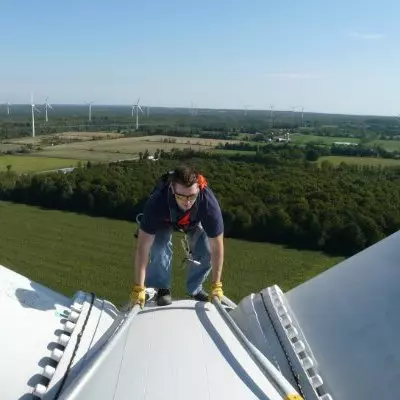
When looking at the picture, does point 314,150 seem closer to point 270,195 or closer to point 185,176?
point 270,195

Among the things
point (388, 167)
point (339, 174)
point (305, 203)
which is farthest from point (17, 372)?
point (388, 167)

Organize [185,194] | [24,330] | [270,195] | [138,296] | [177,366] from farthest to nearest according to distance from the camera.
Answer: [270,195]
[138,296]
[185,194]
[24,330]
[177,366]

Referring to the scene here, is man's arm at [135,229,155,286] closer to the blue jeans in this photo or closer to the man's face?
the blue jeans

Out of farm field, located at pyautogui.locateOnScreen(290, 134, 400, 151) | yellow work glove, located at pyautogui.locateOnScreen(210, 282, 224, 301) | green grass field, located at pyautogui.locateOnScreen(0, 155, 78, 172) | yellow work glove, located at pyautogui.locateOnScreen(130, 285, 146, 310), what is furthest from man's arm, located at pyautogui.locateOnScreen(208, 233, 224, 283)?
farm field, located at pyautogui.locateOnScreen(290, 134, 400, 151)

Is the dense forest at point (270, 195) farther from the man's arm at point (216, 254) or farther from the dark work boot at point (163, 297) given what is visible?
the dark work boot at point (163, 297)

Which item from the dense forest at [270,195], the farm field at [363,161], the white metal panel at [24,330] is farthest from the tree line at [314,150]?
the white metal panel at [24,330]

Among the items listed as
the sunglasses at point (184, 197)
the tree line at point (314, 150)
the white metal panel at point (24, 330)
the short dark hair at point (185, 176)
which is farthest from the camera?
the tree line at point (314, 150)

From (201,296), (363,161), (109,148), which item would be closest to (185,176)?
(201,296)
